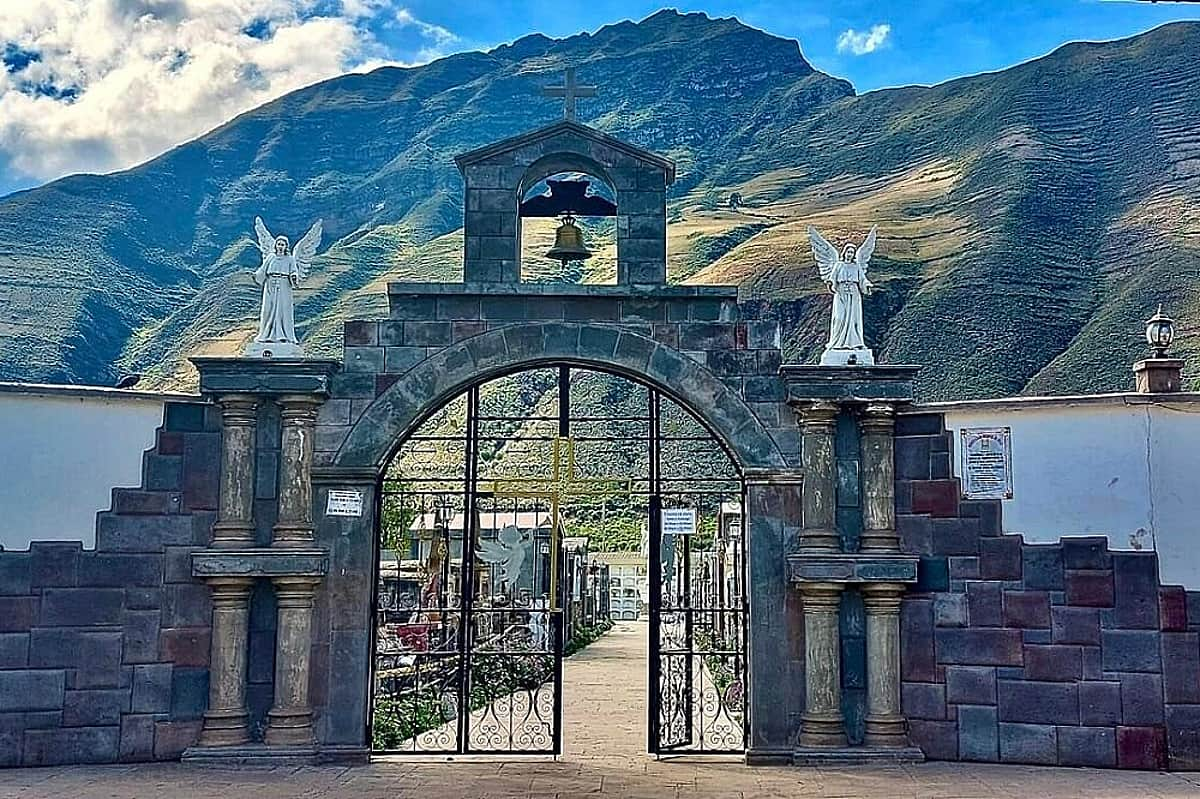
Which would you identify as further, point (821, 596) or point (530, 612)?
point (530, 612)

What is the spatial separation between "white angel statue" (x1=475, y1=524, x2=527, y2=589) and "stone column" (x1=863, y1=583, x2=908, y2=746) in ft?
13.0

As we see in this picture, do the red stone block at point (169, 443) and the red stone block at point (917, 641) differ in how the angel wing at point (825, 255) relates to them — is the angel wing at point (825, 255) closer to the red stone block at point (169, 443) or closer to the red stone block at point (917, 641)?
the red stone block at point (917, 641)

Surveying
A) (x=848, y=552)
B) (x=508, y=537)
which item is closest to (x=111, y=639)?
(x=508, y=537)

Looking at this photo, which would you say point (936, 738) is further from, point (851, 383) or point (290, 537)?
point (290, 537)

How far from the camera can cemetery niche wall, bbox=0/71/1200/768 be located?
1025 cm

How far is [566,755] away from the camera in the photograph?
1100cm

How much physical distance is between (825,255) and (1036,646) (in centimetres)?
363

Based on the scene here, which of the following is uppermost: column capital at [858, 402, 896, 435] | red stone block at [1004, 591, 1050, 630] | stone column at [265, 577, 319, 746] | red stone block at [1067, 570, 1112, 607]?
column capital at [858, 402, 896, 435]

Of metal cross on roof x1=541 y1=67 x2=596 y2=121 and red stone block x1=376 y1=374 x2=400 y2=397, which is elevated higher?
metal cross on roof x1=541 y1=67 x2=596 y2=121

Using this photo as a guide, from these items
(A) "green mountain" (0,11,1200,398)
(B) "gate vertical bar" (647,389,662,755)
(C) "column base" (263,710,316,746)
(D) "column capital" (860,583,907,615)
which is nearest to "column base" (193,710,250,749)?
(C) "column base" (263,710,316,746)

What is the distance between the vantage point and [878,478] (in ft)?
34.7

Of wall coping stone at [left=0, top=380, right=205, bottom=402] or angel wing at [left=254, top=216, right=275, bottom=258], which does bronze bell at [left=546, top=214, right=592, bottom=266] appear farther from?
wall coping stone at [left=0, top=380, right=205, bottom=402]

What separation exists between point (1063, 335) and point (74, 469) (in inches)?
1874

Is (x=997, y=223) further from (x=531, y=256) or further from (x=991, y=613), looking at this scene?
(x=991, y=613)
